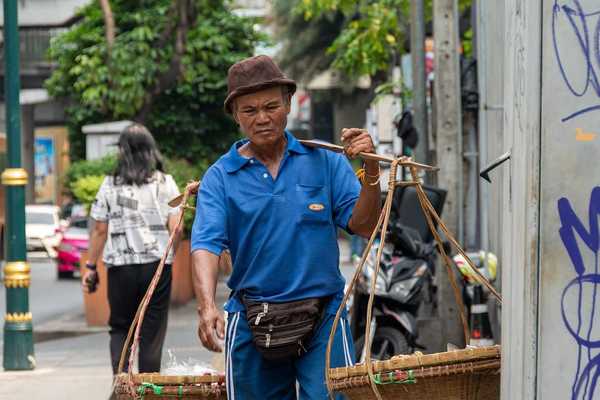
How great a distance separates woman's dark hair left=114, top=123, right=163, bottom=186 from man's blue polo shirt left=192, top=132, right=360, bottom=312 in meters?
Result: 3.79

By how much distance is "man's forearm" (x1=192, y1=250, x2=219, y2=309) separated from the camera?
4.25 metres

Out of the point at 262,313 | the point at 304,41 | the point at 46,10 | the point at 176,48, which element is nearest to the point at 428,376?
the point at 262,313

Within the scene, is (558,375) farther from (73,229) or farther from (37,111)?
(37,111)

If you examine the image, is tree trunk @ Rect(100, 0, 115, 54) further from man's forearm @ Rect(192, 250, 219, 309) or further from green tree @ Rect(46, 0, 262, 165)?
man's forearm @ Rect(192, 250, 219, 309)

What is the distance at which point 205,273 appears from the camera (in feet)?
14.1

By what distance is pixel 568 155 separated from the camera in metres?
3.25

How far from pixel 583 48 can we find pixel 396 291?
17.9ft

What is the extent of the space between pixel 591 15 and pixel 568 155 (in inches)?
14.1

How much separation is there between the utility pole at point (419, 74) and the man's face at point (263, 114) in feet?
27.6

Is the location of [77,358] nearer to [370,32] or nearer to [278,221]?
[370,32]

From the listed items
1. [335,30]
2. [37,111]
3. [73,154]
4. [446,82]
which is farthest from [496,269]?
[37,111]

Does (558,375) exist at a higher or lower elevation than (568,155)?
lower

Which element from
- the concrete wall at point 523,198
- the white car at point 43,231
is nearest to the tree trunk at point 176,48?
the concrete wall at point 523,198

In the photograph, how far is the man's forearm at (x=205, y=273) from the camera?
4.25 metres
